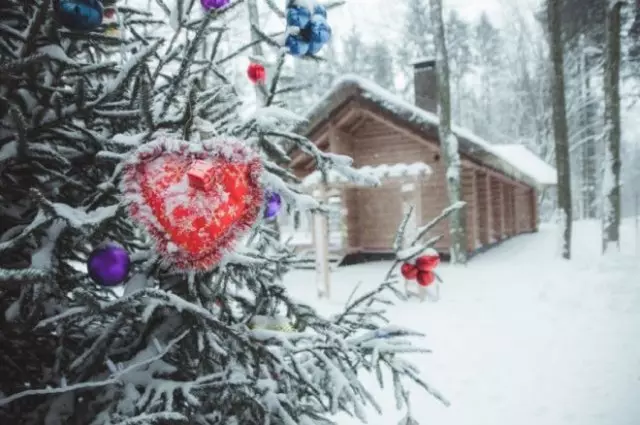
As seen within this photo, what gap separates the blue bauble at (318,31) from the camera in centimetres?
145

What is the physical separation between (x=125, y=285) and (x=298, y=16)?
1.07 m

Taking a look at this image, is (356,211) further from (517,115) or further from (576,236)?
(517,115)

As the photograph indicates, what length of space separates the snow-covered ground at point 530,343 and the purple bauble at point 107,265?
3.24m

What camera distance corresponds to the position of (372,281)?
39.6 feet

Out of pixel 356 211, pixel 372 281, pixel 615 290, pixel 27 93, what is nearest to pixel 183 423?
pixel 27 93

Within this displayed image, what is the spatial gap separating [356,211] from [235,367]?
49.2 ft

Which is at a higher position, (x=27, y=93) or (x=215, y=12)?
(x=215, y=12)

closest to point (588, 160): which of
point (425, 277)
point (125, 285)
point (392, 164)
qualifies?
point (392, 164)

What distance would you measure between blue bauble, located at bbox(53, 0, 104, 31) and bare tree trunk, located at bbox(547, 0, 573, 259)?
13605 millimetres

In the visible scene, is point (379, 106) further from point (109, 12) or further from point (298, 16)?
point (298, 16)

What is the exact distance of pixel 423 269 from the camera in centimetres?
188

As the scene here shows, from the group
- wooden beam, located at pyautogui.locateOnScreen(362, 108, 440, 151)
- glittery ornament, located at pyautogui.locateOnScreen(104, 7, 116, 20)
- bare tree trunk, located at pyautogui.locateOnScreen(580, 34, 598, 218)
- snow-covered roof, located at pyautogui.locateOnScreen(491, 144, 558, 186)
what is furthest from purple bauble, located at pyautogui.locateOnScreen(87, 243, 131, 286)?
bare tree trunk, located at pyautogui.locateOnScreen(580, 34, 598, 218)

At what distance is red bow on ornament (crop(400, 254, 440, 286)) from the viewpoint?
186 cm

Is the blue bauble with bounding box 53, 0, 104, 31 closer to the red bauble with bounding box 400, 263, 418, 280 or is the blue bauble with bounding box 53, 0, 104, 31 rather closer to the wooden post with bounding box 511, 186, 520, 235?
the red bauble with bounding box 400, 263, 418, 280
